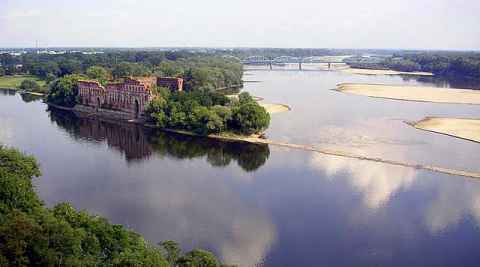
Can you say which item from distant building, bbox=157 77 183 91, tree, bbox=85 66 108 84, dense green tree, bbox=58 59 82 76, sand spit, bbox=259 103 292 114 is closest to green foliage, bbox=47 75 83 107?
tree, bbox=85 66 108 84

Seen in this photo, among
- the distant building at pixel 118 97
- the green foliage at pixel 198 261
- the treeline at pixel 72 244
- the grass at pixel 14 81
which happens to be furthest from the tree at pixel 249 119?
the grass at pixel 14 81

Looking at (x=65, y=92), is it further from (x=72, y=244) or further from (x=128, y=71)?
(x=72, y=244)

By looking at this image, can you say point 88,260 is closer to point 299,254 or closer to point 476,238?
point 299,254

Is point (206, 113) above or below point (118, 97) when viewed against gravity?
below

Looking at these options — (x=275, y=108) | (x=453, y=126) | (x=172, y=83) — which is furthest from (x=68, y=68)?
(x=453, y=126)

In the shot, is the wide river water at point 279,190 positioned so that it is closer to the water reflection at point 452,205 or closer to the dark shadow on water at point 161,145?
the water reflection at point 452,205

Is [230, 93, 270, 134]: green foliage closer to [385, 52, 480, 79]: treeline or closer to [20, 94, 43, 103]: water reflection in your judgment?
[20, 94, 43, 103]: water reflection
